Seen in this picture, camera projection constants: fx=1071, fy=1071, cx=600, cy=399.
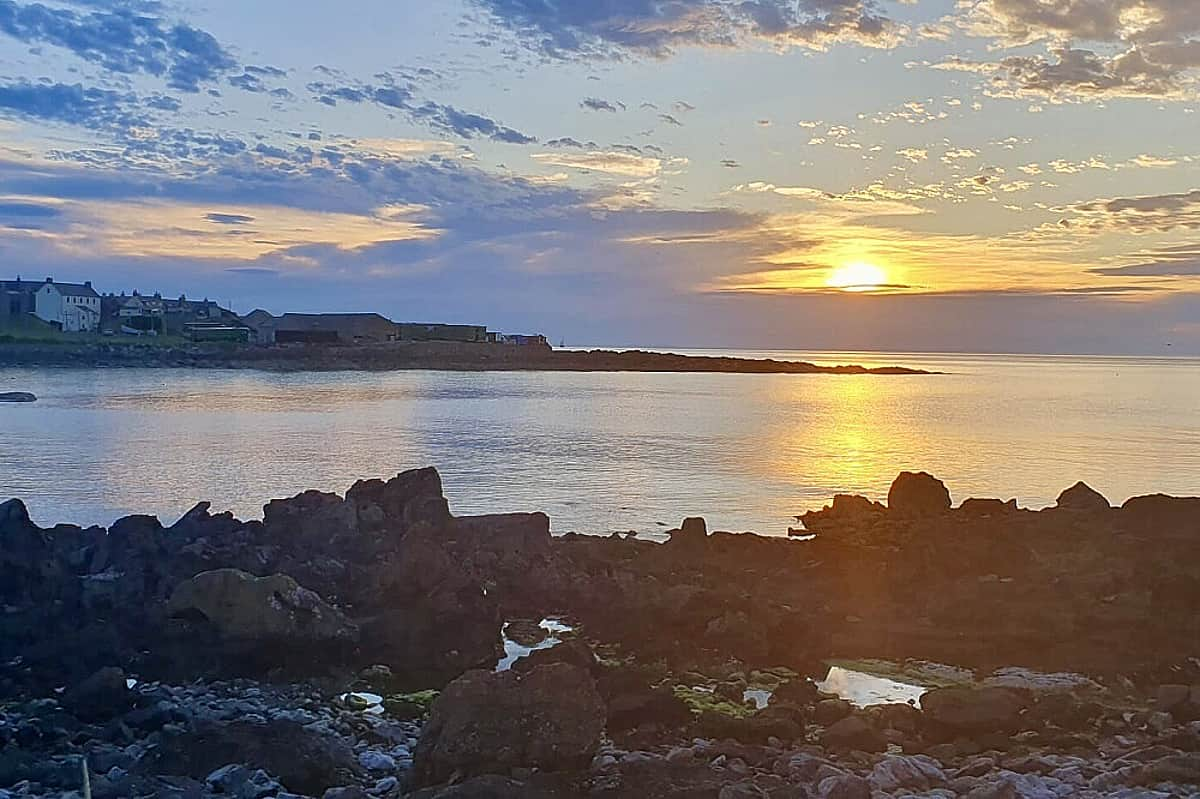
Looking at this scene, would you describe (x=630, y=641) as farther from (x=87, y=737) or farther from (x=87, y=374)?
(x=87, y=374)

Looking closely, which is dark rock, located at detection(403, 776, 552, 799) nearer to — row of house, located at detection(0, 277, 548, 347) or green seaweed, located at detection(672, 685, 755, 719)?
green seaweed, located at detection(672, 685, 755, 719)

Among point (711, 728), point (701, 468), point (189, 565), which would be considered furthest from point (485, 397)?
point (711, 728)

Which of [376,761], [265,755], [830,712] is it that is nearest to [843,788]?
[830,712]

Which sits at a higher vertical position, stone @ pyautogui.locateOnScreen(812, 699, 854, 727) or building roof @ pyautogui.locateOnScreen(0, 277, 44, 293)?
building roof @ pyautogui.locateOnScreen(0, 277, 44, 293)

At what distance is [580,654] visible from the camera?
1427 centimetres

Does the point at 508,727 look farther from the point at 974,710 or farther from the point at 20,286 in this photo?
the point at 20,286

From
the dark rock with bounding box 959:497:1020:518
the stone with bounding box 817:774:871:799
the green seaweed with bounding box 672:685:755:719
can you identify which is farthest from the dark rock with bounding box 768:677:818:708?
the dark rock with bounding box 959:497:1020:518

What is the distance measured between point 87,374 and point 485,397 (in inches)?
1400

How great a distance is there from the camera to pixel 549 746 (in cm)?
1043

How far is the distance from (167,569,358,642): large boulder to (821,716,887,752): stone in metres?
7.35

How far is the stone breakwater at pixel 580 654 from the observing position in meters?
10.5

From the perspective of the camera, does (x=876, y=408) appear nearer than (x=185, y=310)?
Yes

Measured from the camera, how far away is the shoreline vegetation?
9881cm

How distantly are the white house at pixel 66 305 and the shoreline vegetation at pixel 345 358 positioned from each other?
27.5ft
